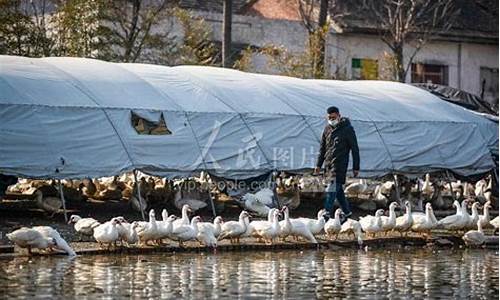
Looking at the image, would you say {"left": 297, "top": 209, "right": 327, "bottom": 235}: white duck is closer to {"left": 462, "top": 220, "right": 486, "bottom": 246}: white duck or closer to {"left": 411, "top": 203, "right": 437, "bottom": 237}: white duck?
{"left": 411, "top": 203, "right": 437, "bottom": 237}: white duck

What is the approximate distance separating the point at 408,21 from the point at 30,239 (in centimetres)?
3108

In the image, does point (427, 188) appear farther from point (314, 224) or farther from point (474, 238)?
point (314, 224)

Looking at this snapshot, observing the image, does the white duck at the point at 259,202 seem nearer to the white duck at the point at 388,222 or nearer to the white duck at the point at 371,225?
the white duck at the point at 388,222

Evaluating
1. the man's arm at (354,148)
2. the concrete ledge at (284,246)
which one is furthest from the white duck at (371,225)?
the man's arm at (354,148)

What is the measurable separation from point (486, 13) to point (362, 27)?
24.3 feet

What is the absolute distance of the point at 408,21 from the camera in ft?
155

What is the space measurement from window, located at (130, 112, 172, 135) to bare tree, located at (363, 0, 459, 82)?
74.4 ft

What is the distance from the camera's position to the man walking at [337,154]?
2331 cm

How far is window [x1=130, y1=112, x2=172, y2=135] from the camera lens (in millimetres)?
24500

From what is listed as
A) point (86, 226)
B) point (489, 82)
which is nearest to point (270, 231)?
point (86, 226)

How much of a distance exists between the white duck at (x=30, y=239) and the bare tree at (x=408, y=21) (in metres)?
29.6

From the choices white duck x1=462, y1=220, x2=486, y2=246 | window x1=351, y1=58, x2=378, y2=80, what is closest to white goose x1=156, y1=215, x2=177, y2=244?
white duck x1=462, y1=220, x2=486, y2=246

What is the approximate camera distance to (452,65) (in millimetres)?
53125

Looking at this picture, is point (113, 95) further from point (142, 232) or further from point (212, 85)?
point (142, 232)
